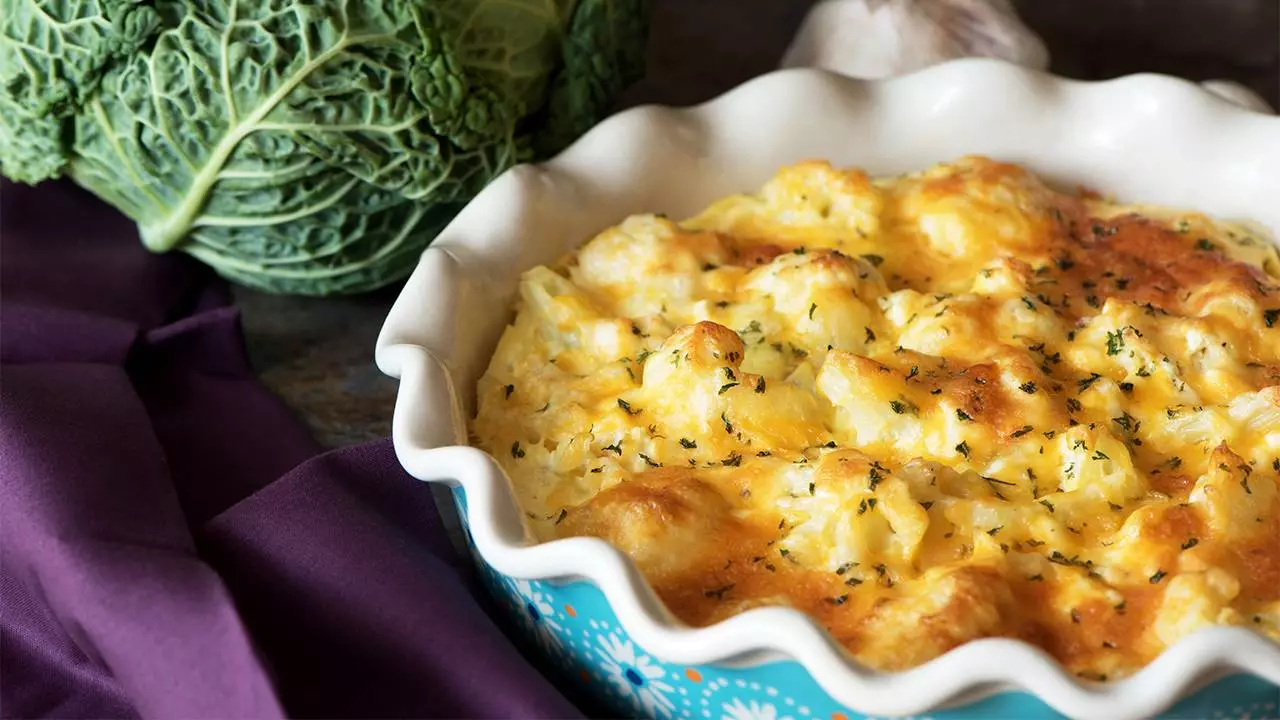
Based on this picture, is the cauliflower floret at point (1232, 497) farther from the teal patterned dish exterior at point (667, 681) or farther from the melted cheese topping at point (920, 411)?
the teal patterned dish exterior at point (667, 681)

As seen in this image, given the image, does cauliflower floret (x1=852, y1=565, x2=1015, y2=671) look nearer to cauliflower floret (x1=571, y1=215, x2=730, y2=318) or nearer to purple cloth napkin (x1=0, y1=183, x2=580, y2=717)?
purple cloth napkin (x1=0, y1=183, x2=580, y2=717)

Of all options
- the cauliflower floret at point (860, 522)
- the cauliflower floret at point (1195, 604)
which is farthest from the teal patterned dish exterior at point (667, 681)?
the cauliflower floret at point (860, 522)

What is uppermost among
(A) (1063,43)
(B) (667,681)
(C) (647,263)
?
(C) (647,263)

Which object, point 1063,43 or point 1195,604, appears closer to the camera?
point 1195,604

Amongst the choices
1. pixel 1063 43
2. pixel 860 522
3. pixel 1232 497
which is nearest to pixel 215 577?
pixel 860 522

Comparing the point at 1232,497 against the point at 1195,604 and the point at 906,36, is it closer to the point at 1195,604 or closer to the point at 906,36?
the point at 1195,604

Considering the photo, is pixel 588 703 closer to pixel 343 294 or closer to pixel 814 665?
pixel 814 665
